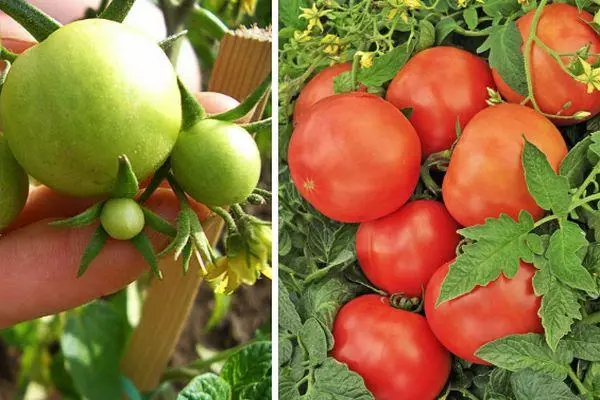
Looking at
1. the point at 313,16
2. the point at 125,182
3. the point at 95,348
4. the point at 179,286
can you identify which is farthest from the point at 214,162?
the point at 95,348

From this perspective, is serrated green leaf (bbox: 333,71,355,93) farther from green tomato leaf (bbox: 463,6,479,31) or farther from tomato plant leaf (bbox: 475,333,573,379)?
tomato plant leaf (bbox: 475,333,573,379)

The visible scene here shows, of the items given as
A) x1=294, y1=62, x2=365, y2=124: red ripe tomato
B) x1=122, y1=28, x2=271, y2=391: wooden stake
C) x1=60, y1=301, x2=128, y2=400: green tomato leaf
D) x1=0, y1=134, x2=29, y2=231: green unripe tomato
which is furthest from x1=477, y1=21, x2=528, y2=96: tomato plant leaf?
x1=60, y1=301, x2=128, y2=400: green tomato leaf

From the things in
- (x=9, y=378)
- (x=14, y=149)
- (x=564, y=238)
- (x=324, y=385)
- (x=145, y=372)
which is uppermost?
(x=14, y=149)

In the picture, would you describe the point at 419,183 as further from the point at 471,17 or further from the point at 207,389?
the point at 207,389

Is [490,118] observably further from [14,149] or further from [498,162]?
[14,149]

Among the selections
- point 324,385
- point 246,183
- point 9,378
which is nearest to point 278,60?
point 246,183

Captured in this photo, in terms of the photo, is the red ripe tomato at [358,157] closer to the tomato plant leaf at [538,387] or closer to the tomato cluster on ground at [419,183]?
the tomato cluster on ground at [419,183]

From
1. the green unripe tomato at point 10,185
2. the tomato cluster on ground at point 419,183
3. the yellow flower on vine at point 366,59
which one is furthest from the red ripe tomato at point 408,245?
the green unripe tomato at point 10,185
